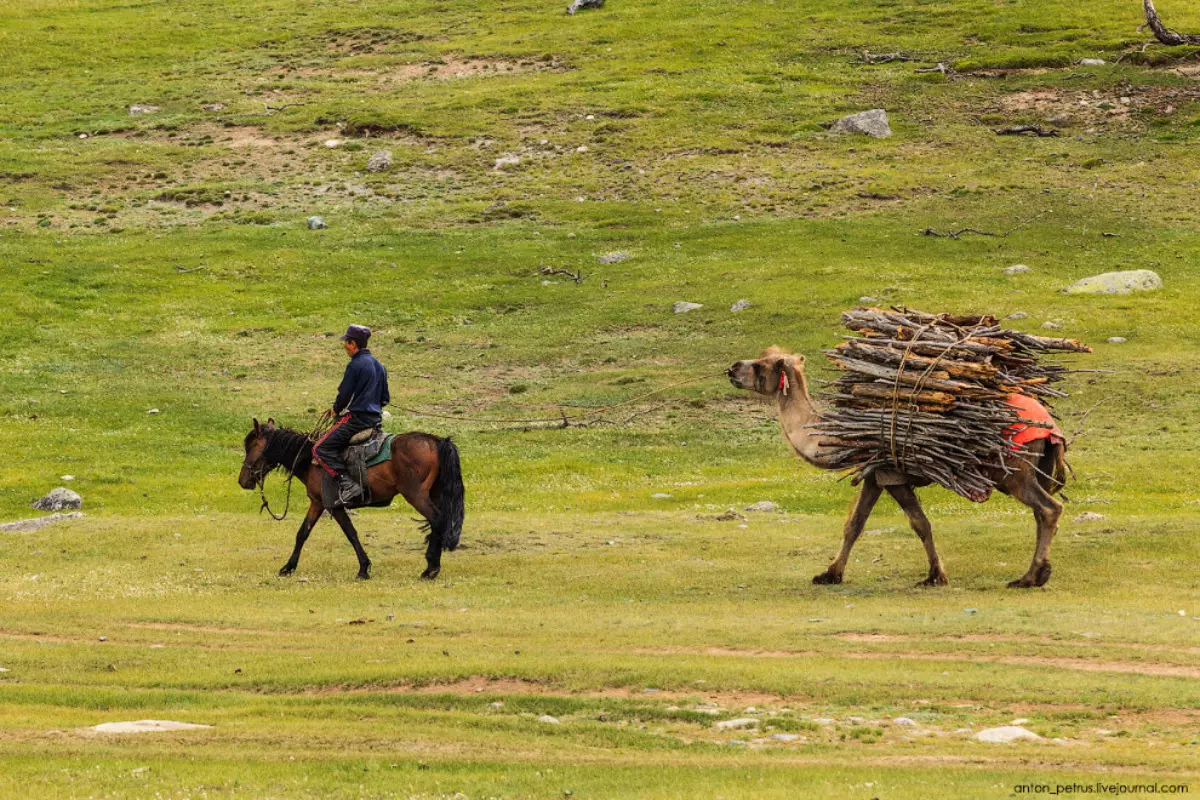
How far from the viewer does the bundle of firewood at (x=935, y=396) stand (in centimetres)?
1970

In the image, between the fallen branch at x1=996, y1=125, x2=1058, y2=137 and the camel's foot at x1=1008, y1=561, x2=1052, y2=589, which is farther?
the fallen branch at x1=996, y1=125, x2=1058, y2=137

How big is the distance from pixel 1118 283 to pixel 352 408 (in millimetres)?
31692

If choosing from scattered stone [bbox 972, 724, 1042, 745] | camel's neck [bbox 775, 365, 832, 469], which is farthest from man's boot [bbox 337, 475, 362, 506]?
scattered stone [bbox 972, 724, 1042, 745]

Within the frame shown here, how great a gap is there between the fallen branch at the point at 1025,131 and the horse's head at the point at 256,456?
169 feet

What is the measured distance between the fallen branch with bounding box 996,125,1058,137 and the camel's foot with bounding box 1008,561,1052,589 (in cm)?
5056

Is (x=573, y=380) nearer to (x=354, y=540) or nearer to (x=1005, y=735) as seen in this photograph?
(x=354, y=540)

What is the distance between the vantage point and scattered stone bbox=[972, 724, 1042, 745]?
1231 centimetres

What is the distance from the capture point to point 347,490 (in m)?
21.7

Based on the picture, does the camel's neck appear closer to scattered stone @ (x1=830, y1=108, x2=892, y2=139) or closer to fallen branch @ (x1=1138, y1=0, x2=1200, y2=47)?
scattered stone @ (x1=830, y1=108, x2=892, y2=139)

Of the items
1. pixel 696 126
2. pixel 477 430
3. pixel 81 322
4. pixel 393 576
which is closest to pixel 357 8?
pixel 696 126

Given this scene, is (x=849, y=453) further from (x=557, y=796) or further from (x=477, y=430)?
(x=477, y=430)

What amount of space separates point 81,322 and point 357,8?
53514 mm

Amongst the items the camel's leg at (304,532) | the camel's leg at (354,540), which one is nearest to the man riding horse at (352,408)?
the camel's leg at (354,540)

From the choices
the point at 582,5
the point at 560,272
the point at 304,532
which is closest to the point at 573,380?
the point at 560,272
